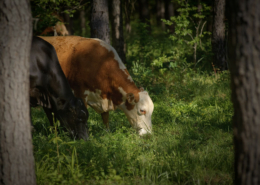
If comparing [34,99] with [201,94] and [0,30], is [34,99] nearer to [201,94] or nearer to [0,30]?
[0,30]

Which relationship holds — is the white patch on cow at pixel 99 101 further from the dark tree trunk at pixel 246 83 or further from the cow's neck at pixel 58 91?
the dark tree trunk at pixel 246 83

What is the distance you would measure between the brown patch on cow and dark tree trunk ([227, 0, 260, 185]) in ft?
8.79

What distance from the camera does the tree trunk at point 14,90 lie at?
2398 mm

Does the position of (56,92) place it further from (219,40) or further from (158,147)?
(219,40)

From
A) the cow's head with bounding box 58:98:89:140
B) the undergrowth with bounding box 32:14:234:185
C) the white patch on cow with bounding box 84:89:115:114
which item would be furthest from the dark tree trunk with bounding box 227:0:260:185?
the white patch on cow with bounding box 84:89:115:114

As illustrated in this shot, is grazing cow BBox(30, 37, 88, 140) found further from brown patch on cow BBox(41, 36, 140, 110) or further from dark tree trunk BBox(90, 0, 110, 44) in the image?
dark tree trunk BBox(90, 0, 110, 44)

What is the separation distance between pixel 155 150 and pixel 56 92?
184 cm

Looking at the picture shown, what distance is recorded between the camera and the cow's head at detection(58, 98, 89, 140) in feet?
14.0

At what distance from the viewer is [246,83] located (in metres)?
2.12

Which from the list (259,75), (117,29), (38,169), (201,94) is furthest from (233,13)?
(117,29)

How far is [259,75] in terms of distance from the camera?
81.7 inches

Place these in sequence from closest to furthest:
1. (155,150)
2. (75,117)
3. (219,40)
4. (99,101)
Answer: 1. (155,150)
2. (75,117)
3. (99,101)
4. (219,40)

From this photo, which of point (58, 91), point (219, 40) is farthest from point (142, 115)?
point (219, 40)

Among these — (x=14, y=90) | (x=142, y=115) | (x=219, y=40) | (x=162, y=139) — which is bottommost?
(x=162, y=139)
